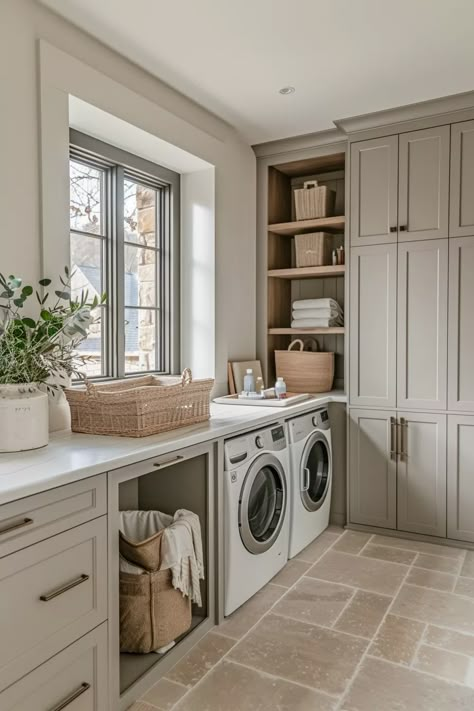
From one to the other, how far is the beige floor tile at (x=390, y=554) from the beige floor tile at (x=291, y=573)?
0.40m

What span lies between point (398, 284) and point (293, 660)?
2.12m

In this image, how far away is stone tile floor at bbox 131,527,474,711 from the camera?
186cm

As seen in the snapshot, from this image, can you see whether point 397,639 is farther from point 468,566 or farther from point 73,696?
point 73,696

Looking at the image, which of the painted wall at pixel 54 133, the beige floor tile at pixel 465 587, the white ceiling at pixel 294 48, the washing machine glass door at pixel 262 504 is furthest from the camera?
the beige floor tile at pixel 465 587

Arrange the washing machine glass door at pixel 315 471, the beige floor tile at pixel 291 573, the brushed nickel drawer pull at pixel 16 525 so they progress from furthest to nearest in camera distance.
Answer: the washing machine glass door at pixel 315 471 → the beige floor tile at pixel 291 573 → the brushed nickel drawer pull at pixel 16 525

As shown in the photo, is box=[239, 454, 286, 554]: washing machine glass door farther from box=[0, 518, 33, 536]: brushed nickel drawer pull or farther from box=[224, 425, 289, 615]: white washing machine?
box=[0, 518, 33, 536]: brushed nickel drawer pull

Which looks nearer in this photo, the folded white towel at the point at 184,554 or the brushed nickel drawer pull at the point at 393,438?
the folded white towel at the point at 184,554

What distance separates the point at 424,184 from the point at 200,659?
2705 mm

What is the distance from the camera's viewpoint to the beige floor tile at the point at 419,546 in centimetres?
309

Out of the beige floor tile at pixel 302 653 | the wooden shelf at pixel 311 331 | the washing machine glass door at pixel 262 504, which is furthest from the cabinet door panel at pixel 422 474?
the beige floor tile at pixel 302 653

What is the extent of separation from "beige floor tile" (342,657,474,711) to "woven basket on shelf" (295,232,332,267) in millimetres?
2429

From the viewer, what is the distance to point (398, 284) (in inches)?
128

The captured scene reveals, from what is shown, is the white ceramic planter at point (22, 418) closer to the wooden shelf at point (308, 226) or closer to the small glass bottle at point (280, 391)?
the small glass bottle at point (280, 391)

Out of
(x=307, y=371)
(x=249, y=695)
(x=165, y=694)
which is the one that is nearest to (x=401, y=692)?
(x=249, y=695)
